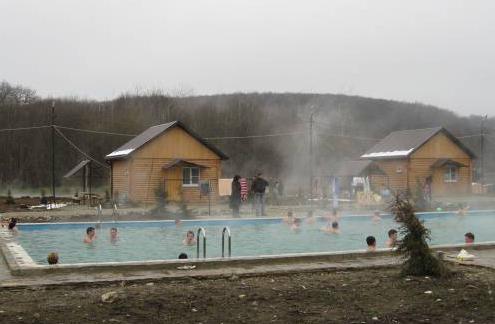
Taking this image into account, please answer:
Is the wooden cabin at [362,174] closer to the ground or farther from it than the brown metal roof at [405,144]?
closer to the ground

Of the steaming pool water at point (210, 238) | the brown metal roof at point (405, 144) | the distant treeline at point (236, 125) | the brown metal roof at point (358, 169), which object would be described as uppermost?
the distant treeline at point (236, 125)

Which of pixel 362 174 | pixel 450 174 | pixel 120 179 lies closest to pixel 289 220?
pixel 120 179

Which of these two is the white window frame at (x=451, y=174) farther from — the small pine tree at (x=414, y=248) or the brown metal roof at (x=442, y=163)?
the small pine tree at (x=414, y=248)

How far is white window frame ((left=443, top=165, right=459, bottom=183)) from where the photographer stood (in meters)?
36.9

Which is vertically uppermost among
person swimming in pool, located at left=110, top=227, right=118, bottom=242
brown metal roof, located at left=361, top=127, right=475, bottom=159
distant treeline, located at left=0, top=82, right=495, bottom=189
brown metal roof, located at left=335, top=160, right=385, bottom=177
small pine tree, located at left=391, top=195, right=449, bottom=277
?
distant treeline, located at left=0, top=82, right=495, bottom=189

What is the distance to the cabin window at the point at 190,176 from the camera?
2967cm

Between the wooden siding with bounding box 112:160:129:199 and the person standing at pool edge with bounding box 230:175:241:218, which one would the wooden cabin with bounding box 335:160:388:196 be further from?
the person standing at pool edge with bounding box 230:175:241:218

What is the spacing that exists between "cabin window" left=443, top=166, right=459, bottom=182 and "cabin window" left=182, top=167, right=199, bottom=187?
53.6 ft

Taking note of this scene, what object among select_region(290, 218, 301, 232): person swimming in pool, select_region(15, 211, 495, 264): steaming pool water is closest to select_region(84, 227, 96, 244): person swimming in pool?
select_region(15, 211, 495, 264): steaming pool water

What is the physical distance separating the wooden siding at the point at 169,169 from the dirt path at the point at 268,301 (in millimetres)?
21289

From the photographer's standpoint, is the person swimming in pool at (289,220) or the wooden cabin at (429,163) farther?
the wooden cabin at (429,163)

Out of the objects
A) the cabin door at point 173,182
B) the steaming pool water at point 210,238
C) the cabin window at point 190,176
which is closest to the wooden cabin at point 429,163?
the cabin window at point 190,176

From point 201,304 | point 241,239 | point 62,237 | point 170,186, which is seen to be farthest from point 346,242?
point 170,186

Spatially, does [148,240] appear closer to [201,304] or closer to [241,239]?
[241,239]
